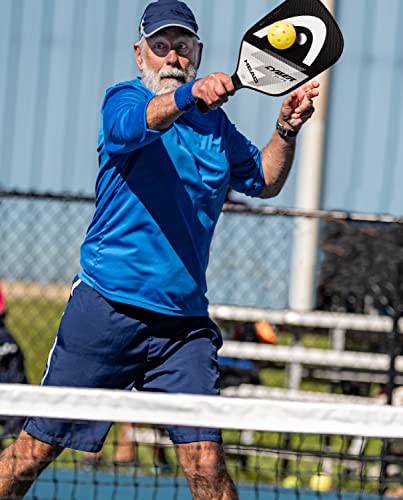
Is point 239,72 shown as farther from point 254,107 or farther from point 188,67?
point 254,107

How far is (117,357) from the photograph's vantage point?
123 inches

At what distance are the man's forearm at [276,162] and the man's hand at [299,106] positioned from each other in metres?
0.09

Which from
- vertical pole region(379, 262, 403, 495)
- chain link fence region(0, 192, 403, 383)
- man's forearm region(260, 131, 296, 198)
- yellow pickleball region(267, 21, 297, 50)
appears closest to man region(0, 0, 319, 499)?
man's forearm region(260, 131, 296, 198)

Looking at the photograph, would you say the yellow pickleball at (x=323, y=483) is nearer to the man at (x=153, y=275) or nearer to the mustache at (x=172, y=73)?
the man at (x=153, y=275)

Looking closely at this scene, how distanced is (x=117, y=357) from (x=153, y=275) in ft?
0.88

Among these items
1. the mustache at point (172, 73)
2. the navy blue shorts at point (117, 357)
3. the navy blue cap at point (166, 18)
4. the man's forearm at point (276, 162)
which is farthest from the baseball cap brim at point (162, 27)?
the navy blue shorts at point (117, 357)

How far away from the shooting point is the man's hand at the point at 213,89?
270 centimetres

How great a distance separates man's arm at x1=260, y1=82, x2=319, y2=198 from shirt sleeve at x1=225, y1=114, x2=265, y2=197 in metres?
0.03

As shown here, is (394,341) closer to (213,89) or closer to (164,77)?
(164,77)

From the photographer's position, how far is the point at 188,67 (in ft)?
10.3

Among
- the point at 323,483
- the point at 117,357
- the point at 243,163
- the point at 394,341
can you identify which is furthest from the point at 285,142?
the point at 323,483

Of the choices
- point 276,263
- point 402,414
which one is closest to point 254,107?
point 276,263

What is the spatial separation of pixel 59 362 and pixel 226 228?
120 inches

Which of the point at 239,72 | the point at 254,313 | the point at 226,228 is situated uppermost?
the point at 239,72
